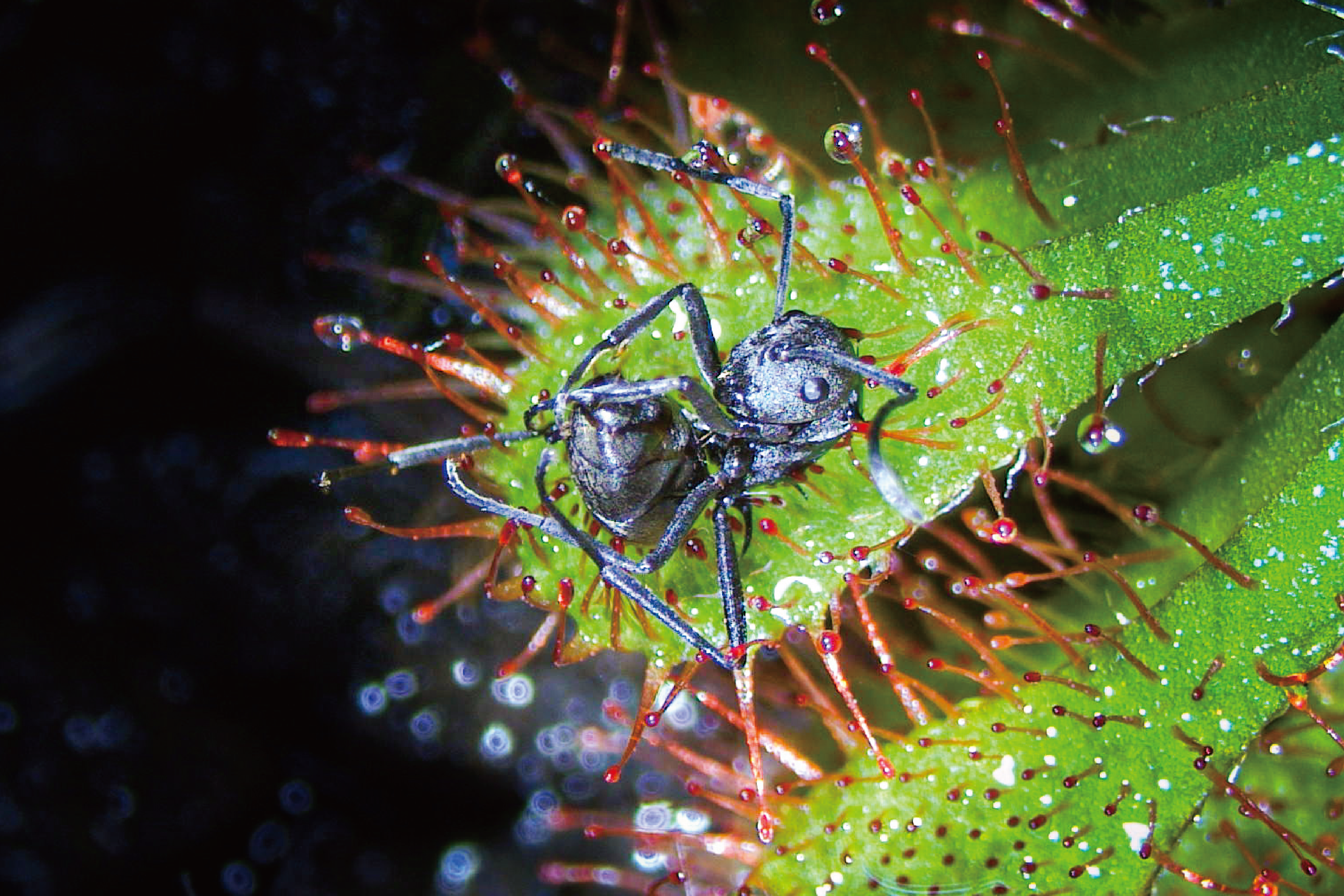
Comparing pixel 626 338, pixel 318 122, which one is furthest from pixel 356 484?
pixel 626 338

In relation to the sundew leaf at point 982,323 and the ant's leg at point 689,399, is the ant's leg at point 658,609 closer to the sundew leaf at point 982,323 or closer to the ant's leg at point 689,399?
the sundew leaf at point 982,323

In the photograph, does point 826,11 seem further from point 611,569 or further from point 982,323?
point 611,569

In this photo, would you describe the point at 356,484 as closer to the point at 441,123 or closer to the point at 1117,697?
the point at 441,123

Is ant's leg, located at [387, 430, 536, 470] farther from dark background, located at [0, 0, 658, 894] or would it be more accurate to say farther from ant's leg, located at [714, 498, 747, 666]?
dark background, located at [0, 0, 658, 894]

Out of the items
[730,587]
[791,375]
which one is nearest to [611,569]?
[730,587]

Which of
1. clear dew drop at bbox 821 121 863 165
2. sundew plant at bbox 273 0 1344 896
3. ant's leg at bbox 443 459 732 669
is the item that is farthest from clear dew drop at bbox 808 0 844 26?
ant's leg at bbox 443 459 732 669

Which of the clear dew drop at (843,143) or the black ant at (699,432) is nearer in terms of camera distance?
the black ant at (699,432)

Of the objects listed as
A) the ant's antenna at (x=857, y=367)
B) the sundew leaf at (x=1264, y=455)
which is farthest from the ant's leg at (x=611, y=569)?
the sundew leaf at (x=1264, y=455)

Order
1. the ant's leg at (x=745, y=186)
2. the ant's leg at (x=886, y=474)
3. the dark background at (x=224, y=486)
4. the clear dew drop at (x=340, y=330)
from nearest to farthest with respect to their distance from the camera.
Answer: the ant's leg at (x=886, y=474)
the ant's leg at (x=745, y=186)
the clear dew drop at (x=340, y=330)
the dark background at (x=224, y=486)
